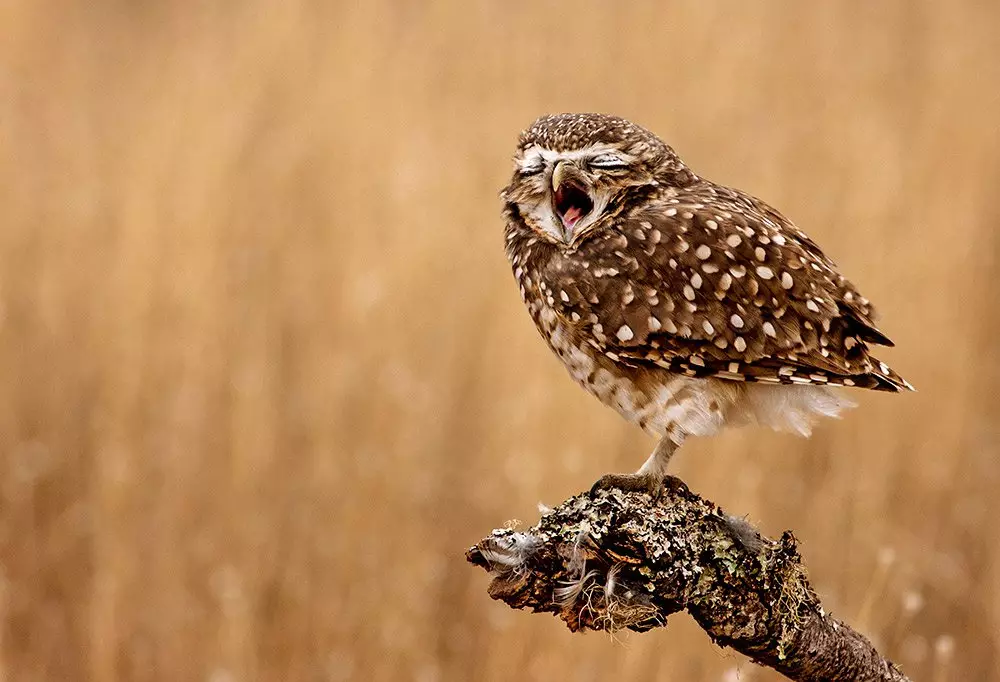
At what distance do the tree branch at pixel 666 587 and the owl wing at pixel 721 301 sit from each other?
41 centimetres

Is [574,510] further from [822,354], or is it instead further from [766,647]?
[822,354]

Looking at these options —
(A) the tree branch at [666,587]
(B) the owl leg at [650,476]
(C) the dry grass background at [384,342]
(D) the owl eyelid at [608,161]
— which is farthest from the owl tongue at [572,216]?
(C) the dry grass background at [384,342]

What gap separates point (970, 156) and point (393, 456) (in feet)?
11.4

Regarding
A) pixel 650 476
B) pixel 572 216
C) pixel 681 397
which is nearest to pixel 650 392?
pixel 681 397

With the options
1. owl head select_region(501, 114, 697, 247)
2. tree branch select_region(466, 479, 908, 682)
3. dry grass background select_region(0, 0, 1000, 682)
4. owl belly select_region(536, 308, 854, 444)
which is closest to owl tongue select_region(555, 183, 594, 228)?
owl head select_region(501, 114, 697, 247)

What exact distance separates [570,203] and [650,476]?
2.03 feet

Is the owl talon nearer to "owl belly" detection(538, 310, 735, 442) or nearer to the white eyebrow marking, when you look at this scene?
"owl belly" detection(538, 310, 735, 442)

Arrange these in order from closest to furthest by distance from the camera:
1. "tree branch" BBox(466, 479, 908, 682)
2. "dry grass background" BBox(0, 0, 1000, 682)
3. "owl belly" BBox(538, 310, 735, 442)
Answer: "tree branch" BBox(466, 479, 908, 682), "owl belly" BBox(538, 310, 735, 442), "dry grass background" BBox(0, 0, 1000, 682)

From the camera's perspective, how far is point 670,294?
7.77 ft

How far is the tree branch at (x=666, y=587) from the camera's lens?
1.96 meters

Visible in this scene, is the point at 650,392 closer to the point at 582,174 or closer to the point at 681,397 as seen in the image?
the point at 681,397

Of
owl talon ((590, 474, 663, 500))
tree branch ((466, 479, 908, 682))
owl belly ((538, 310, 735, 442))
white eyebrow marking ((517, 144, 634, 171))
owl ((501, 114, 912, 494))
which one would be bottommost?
tree branch ((466, 479, 908, 682))

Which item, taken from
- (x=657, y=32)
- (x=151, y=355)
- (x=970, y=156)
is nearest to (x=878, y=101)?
(x=970, y=156)

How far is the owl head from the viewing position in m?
2.34
